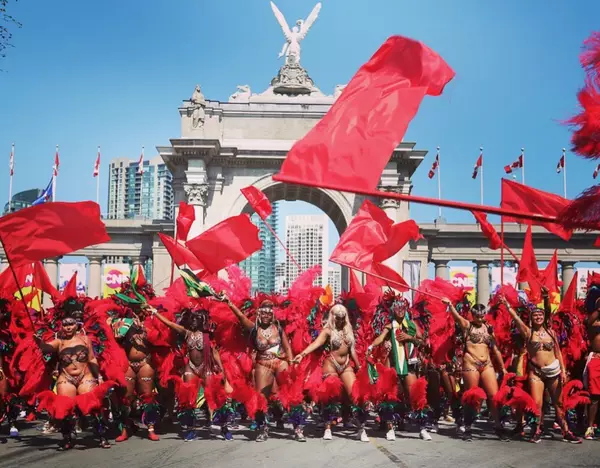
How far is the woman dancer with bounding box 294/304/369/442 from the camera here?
10.0 metres

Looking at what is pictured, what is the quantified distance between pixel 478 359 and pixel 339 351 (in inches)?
86.2

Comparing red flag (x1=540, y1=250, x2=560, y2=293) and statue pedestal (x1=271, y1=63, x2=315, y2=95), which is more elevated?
statue pedestal (x1=271, y1=63, x2=315, y2=95)

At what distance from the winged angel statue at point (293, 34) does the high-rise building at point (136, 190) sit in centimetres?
5687

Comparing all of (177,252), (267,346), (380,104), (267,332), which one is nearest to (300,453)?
(267,346)

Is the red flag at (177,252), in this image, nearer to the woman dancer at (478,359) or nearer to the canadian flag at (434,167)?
the woman dancer at (478,359)

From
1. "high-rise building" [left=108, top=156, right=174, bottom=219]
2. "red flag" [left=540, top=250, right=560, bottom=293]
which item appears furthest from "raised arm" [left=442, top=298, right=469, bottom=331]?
"high-rise building" [left=108, top=156, right=174, bottom=219]

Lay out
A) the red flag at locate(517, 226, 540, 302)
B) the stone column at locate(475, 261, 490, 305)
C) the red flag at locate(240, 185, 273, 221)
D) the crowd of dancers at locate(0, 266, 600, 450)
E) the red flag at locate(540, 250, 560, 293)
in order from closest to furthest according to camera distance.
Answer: the crowd of dancers at locate(0, 266, 600, 450), the red flag at locate(517, 226, 540, 302), the red flag at locate(540, 250, 560, 293), the red flag at locate(240, 185, 273, 221), the stone column at locate(475, 261, 490, 305)

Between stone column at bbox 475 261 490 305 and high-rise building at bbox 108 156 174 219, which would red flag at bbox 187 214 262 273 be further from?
high-rise building at bbox 108 156 174 219

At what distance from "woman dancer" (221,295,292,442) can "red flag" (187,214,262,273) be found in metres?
1.88

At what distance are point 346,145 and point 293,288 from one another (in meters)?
6.04

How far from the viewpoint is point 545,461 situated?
8.30 metres

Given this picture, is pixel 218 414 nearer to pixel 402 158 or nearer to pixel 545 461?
pixel 545 461

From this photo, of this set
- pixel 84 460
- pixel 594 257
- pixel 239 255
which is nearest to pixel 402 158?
pixel 594 257

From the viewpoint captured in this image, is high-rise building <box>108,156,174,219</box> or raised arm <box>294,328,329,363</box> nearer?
raised arm <box>294,328,329,363</box>
